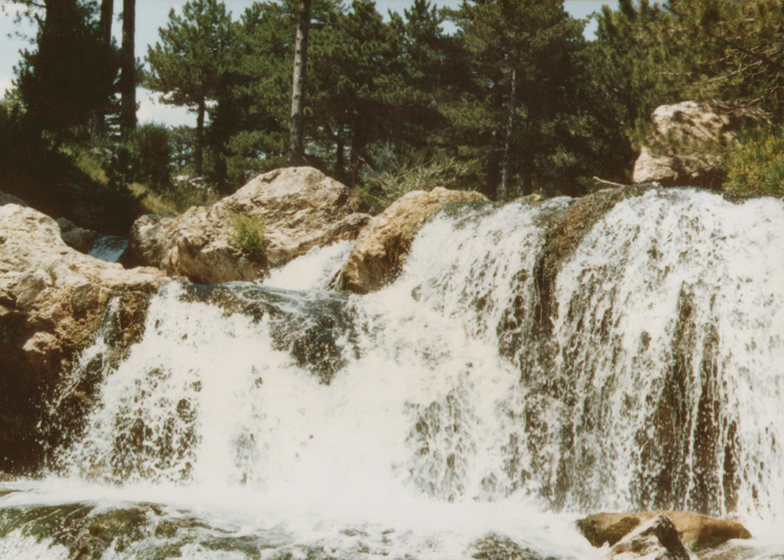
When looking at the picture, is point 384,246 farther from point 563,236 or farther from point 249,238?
point 249,238

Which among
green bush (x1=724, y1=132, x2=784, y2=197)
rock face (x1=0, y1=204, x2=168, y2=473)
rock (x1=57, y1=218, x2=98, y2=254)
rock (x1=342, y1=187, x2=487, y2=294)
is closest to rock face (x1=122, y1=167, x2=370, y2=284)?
rock (x1=57, y1=218, x2=98, y2=254)

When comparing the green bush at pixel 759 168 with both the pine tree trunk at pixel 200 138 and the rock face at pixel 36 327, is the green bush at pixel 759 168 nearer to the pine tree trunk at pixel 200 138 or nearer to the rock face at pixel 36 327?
the rock face at pixel 36 327

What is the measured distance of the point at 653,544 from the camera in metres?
3.30

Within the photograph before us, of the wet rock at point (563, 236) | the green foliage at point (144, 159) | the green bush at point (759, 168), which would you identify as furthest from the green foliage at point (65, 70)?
the green bush at point (759, 168)

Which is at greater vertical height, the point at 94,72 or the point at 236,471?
the point at 94,72

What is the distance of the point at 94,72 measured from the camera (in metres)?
11.9

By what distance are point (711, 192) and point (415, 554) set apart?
4.40m

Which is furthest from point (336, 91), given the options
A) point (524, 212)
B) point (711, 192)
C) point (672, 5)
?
point (711, 192)

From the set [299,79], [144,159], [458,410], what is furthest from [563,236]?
[299,79]

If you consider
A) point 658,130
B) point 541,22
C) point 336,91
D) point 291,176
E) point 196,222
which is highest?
point 541,22

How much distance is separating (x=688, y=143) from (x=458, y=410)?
319 inches

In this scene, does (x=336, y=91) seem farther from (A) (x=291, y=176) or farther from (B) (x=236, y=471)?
(B) (x=236, y=471)

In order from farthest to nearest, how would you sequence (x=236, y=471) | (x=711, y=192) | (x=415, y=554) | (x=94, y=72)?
(x=94, y=72)
(x=711, y=192)
(x=236, y=471)
(x=415, y=554)

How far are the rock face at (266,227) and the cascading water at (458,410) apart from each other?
3326 mm
